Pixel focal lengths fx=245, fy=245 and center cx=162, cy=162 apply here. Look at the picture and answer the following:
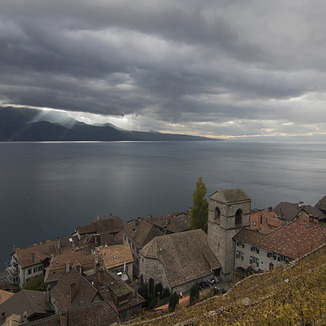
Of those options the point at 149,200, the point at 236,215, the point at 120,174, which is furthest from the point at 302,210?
the point at 120,174

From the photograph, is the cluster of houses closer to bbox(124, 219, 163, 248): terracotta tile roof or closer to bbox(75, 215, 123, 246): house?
bbox(124, 219, 163, 248): terracotta tile roof

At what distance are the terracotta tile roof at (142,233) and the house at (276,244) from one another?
19265 millimetres

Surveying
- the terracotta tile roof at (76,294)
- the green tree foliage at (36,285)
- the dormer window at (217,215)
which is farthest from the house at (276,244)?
the green tree foliage at (36,285)

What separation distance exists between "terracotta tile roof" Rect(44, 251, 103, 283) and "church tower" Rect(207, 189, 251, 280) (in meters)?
21.2

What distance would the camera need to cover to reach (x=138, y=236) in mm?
55625

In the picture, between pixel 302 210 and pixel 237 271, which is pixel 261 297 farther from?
pixel 302 210

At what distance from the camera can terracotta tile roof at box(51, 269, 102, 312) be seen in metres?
31.6

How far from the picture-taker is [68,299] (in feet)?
108

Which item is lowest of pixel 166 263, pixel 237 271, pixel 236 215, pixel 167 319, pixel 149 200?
pixel 149 200

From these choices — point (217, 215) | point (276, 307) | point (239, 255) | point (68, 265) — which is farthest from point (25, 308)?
point (276, 307)

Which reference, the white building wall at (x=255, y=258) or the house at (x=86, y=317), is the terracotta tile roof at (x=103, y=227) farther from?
the house at (x=86, y=317)

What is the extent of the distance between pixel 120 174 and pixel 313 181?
133883 mm

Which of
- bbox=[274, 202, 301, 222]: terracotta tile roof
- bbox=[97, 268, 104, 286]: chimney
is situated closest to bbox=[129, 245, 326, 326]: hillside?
bbox=[97, 268, 104, 286]: chimney

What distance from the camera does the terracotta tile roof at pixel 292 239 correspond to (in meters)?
34.3
